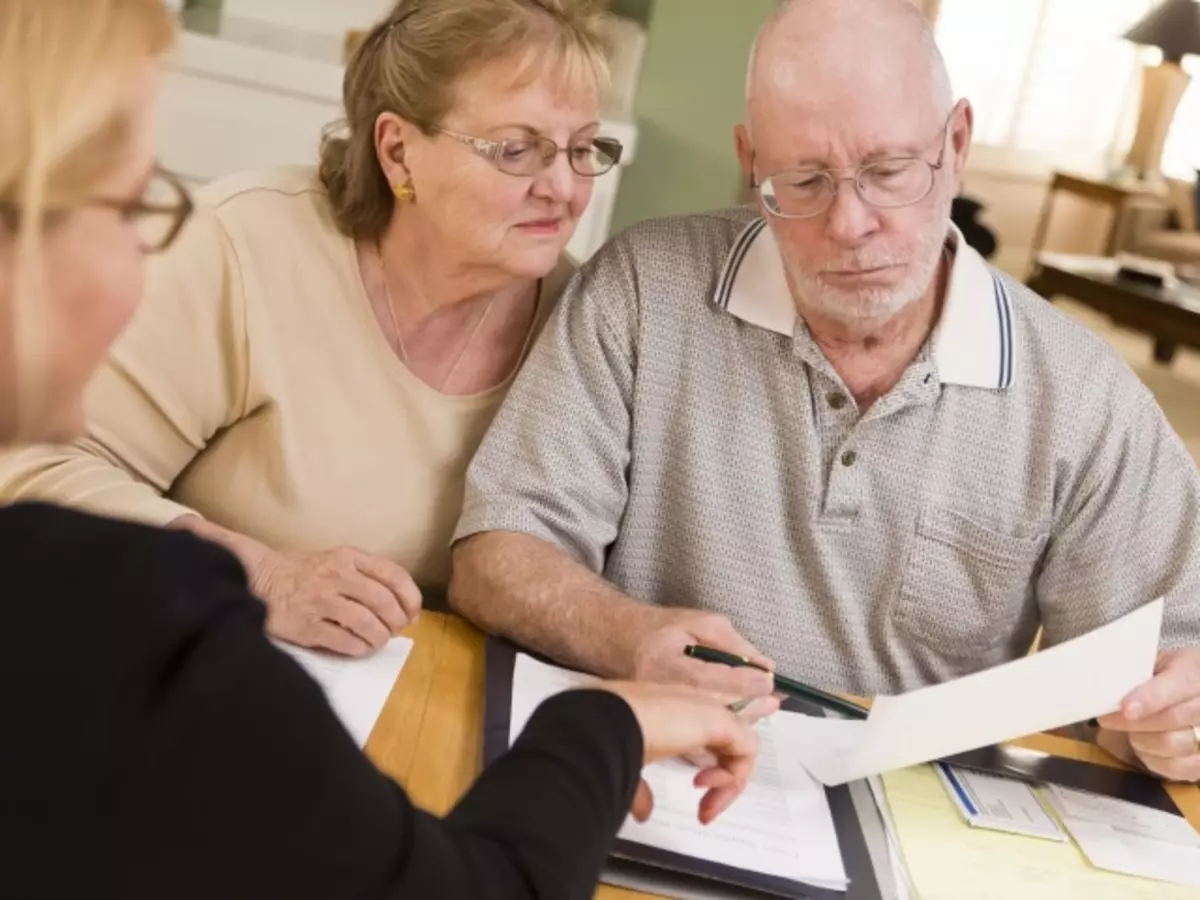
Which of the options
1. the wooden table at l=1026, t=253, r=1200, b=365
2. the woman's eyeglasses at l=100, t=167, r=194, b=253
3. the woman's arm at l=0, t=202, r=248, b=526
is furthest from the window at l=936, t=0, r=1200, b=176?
the woman's eyeglasses at l=100, t=167, r=194, b=253

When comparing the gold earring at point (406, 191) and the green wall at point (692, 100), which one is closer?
the gold earring at point (406, 191)

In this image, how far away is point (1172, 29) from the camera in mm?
6762

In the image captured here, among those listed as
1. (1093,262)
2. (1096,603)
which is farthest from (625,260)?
(1093,262)

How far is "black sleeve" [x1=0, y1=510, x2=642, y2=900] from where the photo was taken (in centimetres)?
55

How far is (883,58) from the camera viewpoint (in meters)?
1.45

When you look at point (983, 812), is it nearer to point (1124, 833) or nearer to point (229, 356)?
point (1124, 833)

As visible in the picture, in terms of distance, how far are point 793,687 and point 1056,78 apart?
7010 mm

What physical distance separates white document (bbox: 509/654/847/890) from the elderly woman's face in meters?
0.54

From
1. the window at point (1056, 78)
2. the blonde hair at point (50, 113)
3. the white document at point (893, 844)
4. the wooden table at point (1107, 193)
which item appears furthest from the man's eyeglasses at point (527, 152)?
the window at point (1056, 78)

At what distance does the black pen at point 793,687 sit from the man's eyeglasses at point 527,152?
1.93 feet

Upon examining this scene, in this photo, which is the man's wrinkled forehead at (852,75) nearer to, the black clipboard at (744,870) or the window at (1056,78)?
the black clipboard at (744,870)

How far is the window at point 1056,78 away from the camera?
7141 millimetres

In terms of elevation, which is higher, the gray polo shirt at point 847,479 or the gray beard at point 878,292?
the gray beard at point 878,292

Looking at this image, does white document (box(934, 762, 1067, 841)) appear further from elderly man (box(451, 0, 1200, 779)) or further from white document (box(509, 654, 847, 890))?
elderly man (box(451, 0, 1200, 779))
